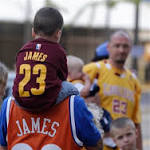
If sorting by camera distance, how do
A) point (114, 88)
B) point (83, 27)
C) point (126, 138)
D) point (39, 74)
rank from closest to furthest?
point (39, 74) < point (126, 138) < point (114, 88) < point (83, 27)

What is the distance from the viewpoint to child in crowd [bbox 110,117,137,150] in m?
4.32

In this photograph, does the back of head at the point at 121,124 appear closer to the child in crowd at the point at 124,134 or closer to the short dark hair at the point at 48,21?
the child in crowd at the point at 124,134

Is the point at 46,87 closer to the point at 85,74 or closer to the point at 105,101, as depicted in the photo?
the point at 85,74

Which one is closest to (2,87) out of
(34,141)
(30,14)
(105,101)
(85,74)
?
(34,141)

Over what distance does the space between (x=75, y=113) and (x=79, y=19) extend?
26954mm

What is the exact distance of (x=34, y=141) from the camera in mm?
2904

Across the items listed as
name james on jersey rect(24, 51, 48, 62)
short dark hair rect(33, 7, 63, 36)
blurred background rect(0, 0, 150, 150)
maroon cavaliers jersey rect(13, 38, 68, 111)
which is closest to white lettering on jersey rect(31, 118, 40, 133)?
maroon cavaliers jersey rect(13, 38, 68, 111)

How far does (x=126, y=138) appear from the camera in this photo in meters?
4.34

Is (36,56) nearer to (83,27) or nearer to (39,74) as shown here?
(39,74)

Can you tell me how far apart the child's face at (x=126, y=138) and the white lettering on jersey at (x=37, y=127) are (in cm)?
157

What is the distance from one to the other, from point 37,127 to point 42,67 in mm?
378

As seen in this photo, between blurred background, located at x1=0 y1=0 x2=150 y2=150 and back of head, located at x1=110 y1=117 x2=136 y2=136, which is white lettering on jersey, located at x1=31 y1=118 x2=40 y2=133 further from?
blurred background, located at x1=0 y1=0 x2=150 y2=150

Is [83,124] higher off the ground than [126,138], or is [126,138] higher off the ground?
[83,124]

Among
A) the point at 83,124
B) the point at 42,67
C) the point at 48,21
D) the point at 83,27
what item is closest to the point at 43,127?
the point at 83,124
